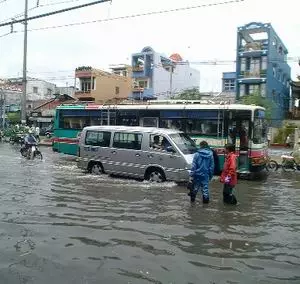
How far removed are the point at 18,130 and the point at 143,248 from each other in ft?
104

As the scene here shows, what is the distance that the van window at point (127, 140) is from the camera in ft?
49.8

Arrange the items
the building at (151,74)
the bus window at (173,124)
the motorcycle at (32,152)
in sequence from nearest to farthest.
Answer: the bus window at (173,124), the motorcycle at (32,152), the building at (151,74)

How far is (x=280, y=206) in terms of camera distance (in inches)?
458

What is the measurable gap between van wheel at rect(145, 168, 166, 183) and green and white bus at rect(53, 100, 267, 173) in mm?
3961

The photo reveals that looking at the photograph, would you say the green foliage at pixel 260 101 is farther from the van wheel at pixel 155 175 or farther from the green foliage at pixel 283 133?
→ the van wheel at pixel 155 175

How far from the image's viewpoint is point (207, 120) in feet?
59.8

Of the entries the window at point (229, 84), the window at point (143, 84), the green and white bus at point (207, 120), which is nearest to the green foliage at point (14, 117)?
the window at point (143, 84)

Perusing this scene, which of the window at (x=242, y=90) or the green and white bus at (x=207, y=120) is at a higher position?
the window at (x=242, y=90)

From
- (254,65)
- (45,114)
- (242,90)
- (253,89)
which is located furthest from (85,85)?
(254,65)

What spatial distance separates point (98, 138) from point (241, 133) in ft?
17.7

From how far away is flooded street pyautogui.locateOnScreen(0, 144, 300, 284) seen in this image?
598cm

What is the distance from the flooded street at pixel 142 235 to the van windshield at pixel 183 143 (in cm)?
135

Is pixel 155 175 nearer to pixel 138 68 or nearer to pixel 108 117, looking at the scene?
pixel 108 117

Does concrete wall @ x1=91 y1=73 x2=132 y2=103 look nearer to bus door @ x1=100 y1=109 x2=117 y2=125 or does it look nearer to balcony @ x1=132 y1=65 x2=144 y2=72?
balcony @ x1=132 y1=65 x2=144 y2=72
